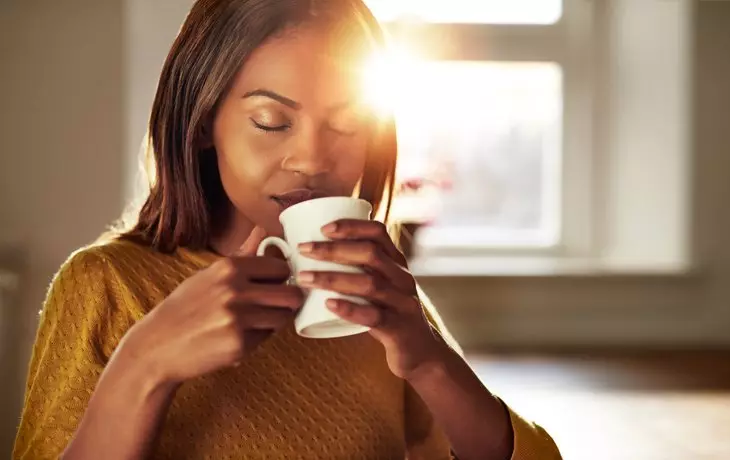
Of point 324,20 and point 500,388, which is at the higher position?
point 324,20

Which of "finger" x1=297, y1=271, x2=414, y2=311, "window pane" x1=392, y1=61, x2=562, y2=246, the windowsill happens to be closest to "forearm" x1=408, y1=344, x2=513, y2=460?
"finger" x1=297, y1=271, x2=414, y2=311

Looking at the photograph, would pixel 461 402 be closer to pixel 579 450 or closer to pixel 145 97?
pixel 579 450

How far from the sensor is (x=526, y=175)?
2807 mm

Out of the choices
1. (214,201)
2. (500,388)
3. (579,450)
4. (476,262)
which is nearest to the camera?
(214,201)

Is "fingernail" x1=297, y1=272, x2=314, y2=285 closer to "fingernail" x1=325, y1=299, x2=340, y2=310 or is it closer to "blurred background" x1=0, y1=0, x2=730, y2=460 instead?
"fingernail" x1=325, y1=299, x2=340, y2=310

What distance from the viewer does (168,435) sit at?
0.72 metres

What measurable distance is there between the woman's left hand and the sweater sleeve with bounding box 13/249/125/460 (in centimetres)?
25

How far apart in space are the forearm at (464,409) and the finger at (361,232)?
0.42 feet

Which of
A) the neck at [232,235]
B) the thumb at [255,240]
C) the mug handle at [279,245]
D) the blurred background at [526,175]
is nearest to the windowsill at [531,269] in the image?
the blurred background at [526,175]

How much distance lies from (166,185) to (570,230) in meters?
2.19

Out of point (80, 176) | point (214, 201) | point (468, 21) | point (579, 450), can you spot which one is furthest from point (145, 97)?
point (579, 450)

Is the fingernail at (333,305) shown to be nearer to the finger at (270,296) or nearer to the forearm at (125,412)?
the finger at (270,296)

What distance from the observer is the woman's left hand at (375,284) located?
0.58 meters

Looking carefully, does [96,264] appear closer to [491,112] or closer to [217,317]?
[217,317]
